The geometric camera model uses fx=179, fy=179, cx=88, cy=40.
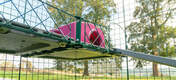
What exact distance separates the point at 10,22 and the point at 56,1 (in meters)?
24.5

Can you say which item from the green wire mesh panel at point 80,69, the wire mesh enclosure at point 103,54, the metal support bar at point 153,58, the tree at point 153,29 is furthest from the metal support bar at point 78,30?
the tree at point 153,29

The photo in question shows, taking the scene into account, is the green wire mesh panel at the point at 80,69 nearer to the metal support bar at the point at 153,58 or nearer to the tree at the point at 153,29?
the tree at the point at 153,29

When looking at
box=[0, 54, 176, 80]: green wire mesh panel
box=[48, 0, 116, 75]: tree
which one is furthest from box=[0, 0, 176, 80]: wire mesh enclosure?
box=[48, 0, 116, 75]: tree

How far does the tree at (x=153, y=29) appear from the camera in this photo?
2116cm

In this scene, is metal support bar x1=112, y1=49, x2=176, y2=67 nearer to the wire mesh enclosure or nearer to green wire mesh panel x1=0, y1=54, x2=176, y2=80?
the wire mesh enclosure

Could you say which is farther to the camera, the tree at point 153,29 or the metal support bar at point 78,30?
the tree at point 153,29

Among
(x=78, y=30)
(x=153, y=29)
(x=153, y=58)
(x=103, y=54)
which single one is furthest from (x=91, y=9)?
(x=78, y=30)

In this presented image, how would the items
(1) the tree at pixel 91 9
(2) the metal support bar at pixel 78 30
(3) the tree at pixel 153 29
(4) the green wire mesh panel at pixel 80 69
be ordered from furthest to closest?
1. (1) the tree at pixel 91 9
2. (3) the tree at pixel 153 29
3. (4) the green wire mesh panel at pixel 80 69
4. (2) the metal support bar at pixel 78 30

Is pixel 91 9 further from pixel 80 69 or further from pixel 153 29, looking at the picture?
pixel 153 29

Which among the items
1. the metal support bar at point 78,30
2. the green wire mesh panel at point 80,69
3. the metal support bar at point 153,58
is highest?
the metal support bar at point 78,30

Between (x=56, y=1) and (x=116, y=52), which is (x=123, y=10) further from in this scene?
(x=56, y=1)

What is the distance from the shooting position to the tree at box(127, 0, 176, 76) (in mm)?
21156

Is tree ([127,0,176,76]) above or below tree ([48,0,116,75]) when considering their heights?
below


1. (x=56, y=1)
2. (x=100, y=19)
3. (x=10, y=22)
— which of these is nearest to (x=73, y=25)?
(x=10, y=22)
